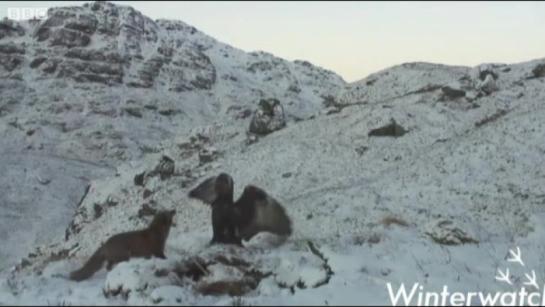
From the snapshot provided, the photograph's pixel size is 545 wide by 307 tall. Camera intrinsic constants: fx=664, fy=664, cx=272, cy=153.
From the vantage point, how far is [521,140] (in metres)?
28.5

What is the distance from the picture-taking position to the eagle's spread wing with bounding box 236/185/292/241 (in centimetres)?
1330

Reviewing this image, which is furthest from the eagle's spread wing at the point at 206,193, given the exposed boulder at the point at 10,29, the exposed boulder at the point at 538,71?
the exposed boulder at the point at 10,29

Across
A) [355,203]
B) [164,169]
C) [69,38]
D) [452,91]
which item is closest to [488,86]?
[452,91]

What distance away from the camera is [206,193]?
13891 mm

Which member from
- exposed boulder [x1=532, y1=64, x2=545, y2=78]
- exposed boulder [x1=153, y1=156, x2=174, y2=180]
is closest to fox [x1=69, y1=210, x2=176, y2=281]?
exposed boulder [x1=153, y1=156, x2=174, y2=180]

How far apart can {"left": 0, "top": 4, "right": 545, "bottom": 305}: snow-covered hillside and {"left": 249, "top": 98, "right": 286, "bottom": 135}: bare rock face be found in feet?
4.04

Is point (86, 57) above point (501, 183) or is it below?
above

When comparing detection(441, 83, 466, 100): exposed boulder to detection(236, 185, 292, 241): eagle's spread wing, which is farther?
detection(441, 83, 466, 100): exposed boulder

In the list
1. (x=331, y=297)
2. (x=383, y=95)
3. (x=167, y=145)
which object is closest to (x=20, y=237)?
(x=167, y=145)

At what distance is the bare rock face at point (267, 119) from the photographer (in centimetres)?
3944

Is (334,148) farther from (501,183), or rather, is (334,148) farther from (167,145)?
(167,145)

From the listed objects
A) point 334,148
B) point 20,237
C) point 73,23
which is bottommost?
point 20,237

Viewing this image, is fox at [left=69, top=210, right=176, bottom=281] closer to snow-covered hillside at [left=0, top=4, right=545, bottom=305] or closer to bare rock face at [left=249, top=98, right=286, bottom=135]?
snow-covered hillside at [left=0, top=4, right=545, bottom=305]

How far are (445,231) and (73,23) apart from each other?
13483 centimetres
